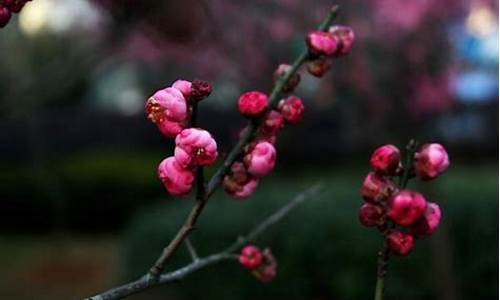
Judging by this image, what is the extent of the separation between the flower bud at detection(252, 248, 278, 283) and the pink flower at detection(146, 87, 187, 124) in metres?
0.42

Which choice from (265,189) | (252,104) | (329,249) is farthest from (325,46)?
(265,189)

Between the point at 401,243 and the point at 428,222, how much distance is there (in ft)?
0.12

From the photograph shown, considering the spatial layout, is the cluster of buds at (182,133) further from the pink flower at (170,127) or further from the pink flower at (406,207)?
the pink flower at (406,207)

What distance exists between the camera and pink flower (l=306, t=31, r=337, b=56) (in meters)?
1.25

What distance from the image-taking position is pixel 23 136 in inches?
674

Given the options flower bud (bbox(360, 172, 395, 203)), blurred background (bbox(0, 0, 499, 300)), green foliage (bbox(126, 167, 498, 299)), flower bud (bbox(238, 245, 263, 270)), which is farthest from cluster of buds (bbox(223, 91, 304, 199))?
green foliage (bbox(126, 167, 498, 299))

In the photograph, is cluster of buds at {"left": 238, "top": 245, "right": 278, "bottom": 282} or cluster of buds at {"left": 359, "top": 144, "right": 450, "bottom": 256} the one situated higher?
cluster of buds at {"left": 359, "top": 144, "right": 450, "bottom": 256}

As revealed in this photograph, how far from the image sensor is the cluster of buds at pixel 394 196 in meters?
1.09

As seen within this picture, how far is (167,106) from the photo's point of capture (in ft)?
3.57

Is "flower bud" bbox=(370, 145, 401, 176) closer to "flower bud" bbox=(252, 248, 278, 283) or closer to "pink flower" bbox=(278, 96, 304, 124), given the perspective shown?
"pink flower" bbox=(278, 96, 304, 124)

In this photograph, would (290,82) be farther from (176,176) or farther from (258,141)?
(176,176)

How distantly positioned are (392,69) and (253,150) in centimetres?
516

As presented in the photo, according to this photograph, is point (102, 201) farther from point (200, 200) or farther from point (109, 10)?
point (200, 200)

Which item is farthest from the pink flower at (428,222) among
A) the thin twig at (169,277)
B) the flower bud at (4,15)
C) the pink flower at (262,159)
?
the flower bud at (4,15)
